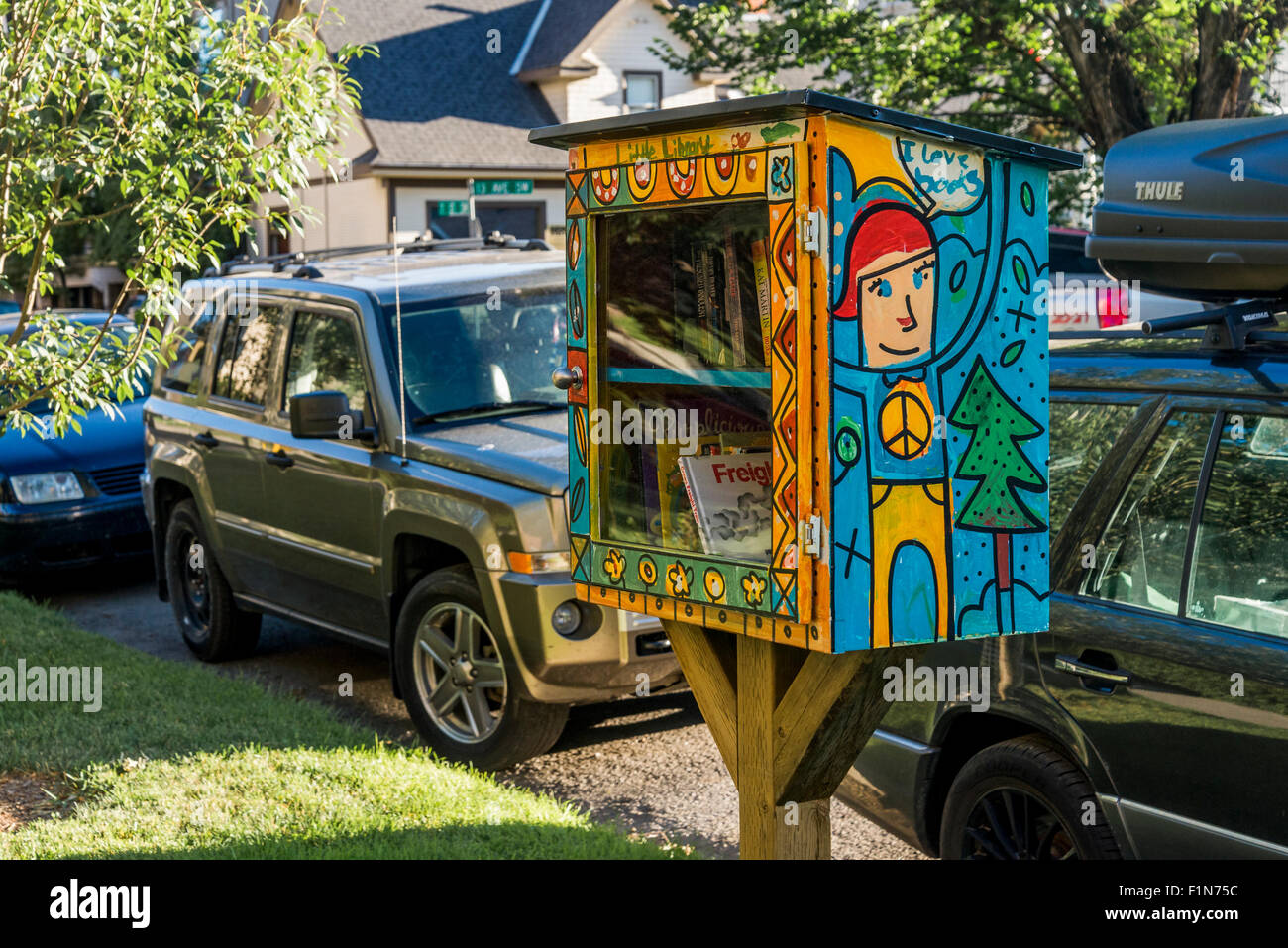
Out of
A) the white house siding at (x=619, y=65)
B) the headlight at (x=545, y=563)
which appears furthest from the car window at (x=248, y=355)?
the white house siding at (x=619, y=65)

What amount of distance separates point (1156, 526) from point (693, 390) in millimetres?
1329

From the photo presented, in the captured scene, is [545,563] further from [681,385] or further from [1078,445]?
[681,385]

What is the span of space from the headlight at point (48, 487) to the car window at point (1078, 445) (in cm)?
796

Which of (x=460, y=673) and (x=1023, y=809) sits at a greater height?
(x=1023, y=809)

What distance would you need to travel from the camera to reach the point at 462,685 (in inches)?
252

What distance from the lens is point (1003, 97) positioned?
1808 cm

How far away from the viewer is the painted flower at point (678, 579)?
10.6ft

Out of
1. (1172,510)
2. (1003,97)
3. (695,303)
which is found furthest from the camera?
(1003,97)

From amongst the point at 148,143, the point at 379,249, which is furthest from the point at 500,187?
the point at 148,143

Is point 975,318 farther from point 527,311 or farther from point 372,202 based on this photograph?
point 372,202

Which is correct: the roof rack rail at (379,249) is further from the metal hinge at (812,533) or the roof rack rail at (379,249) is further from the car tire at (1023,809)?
the metal hinge at (812,533)

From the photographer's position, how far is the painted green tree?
3.16 m

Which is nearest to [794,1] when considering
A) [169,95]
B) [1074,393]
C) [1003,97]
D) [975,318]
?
[1003,97]
